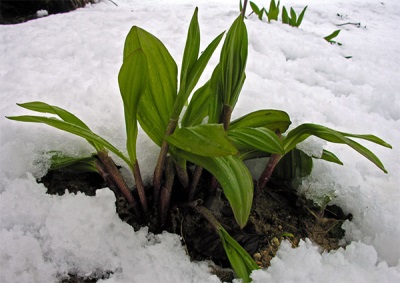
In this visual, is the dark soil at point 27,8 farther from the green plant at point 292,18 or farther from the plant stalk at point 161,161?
the plant stalk at point 161,161

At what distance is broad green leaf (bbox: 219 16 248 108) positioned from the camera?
Result: 68 centimetres

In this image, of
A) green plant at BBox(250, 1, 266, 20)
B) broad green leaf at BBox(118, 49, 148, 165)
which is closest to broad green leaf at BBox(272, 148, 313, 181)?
broad green leaf at BBox(118, 49, 148, 165)

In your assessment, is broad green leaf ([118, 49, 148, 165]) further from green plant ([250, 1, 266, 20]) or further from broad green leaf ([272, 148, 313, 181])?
green plant ([250, 1, 266, 20])

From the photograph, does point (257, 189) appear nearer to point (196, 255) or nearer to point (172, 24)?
point (196, 255)

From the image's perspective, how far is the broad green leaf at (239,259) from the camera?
632 millimetres

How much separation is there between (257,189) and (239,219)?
0.32 m

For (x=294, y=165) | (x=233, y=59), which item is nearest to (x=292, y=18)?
(x=294, y=165)

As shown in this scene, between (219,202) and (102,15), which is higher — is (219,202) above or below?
below

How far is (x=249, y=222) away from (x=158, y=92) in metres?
0.41

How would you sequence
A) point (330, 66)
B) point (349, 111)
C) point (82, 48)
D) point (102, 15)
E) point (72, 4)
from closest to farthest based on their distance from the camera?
point (349, 111) < point (82, 48) < point (330, 66) < point (102, 15) < point (72, 4)

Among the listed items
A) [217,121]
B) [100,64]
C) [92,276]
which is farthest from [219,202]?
[100,64]

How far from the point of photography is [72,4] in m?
3.23

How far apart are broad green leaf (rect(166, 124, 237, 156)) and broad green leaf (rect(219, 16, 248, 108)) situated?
148 millimetres

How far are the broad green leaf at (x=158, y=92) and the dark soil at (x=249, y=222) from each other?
0.20m
